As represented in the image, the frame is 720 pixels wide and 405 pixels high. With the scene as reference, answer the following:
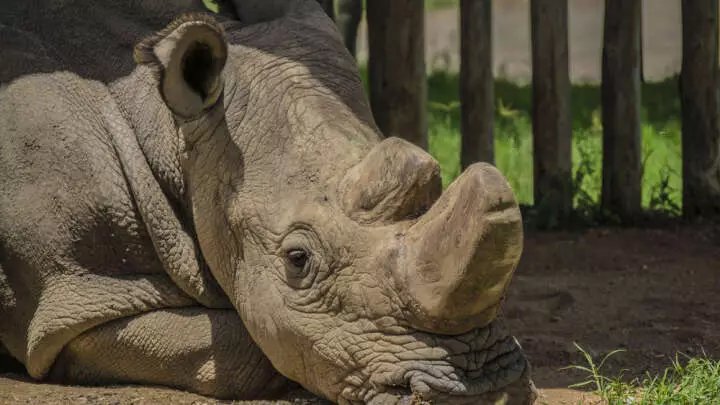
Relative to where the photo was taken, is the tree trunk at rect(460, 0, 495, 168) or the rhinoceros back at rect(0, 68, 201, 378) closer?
the rhinoceros back at rect(0, 68, 201, 378)

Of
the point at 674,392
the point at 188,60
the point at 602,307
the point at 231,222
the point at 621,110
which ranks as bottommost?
the point at 602,307

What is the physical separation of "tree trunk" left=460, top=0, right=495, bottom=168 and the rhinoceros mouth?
3.56 m

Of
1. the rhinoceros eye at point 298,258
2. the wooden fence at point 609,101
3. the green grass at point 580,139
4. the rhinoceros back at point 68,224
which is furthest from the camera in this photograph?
the green grass at point 580,139

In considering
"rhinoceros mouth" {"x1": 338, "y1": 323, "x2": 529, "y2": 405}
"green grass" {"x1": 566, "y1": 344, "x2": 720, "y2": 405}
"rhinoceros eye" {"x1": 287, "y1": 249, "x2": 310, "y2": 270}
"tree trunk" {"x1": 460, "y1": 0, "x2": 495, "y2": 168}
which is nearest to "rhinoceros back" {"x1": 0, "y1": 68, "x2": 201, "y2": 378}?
"rhinoceros eye" {"x1": 287, "y1": 249, "x2": 310, "y2": 270}

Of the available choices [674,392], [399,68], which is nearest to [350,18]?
[399,68]

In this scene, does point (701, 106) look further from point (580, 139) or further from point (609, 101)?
point (580, 139)

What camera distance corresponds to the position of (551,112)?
7254 mm

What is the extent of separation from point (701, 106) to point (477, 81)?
129cm

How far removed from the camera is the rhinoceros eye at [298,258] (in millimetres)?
3938

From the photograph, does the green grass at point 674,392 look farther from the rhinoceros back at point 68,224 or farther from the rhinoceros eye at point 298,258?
the rhinoceros back at point 68,224

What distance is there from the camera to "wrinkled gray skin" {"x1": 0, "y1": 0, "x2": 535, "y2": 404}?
365 cm

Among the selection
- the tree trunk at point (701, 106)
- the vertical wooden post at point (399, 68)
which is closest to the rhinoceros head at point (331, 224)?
the vertical wooden post at point (399, 68)

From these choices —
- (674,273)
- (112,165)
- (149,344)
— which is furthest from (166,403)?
(674,273)

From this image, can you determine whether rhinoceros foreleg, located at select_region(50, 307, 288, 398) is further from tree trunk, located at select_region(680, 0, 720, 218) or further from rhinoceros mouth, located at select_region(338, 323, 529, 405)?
tree trunk, located at select_region(680, 0, 720, 218)
